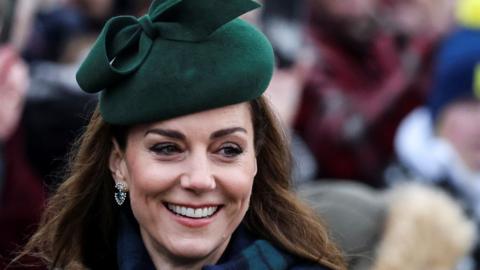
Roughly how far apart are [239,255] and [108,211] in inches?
17.8

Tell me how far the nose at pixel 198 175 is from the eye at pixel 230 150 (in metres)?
0.05

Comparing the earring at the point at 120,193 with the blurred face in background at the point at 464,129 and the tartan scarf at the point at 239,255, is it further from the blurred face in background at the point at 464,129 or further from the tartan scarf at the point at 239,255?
the blurred face in background at the point at 464,129

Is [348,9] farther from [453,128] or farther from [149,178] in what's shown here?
[149,178]

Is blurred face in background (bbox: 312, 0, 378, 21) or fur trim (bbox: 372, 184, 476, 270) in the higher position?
blurred face in background (bbox: 312, 0, 378, 21)

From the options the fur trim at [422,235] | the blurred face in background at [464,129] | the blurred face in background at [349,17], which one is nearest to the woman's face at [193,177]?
the fur trim at [422,235]

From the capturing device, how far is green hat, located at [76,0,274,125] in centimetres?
327

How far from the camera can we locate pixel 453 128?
5.76m

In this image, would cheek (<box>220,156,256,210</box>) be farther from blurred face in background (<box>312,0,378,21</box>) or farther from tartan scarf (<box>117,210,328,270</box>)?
blurred face in background (<box>312,0,378,21</box>)

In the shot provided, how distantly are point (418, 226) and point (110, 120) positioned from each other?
152 cm

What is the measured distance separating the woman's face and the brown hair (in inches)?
6.7

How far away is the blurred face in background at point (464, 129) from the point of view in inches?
222

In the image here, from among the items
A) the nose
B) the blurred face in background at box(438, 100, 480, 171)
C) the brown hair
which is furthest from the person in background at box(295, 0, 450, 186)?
the nose

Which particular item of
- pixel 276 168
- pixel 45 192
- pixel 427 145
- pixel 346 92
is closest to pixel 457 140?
pixel 427 145

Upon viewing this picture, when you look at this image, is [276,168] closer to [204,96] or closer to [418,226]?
[204,96]
